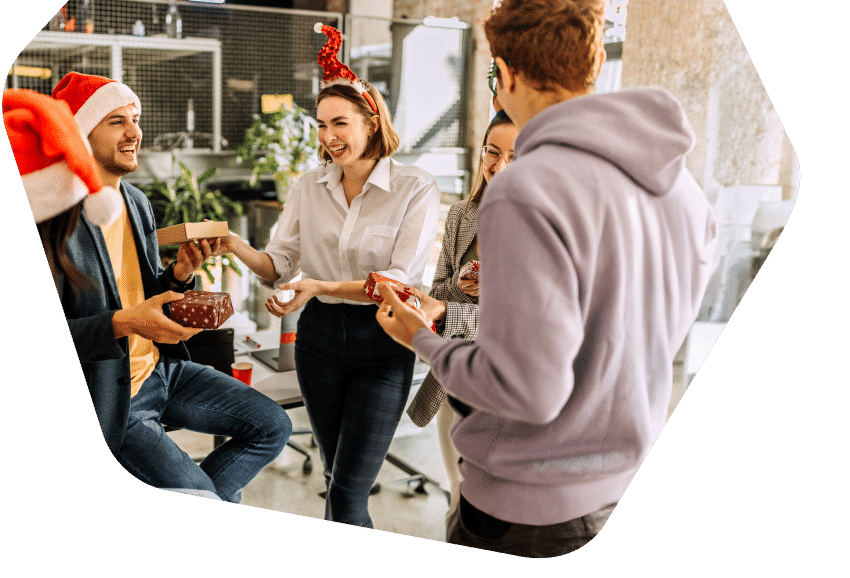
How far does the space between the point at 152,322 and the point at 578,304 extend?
126cm

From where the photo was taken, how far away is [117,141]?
212 cm

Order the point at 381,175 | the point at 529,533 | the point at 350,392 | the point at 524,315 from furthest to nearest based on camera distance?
the point at 350,392 → the point at 381,175 → the point at 529,533 → the point at 524,315

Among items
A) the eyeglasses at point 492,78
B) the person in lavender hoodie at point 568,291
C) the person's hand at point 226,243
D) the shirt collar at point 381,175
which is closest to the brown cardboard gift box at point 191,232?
the person's hand at point 226,243

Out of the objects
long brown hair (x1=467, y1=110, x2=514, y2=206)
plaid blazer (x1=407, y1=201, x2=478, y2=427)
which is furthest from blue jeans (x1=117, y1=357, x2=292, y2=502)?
long brown hair (x1=467, y1=110, x2=514, y2=206)

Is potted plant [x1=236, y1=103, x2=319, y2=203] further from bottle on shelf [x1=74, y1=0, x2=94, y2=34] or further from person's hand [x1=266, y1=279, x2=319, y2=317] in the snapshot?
bottle on shelf [x1=74, y1=0, x2=94, y2=34]

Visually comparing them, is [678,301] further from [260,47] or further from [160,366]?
[160,366]

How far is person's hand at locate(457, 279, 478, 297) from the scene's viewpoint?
6.15 ft

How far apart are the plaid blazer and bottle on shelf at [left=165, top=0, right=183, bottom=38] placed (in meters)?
0.89

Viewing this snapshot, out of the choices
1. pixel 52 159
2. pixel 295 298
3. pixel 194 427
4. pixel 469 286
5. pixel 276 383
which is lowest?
pixel 194 427

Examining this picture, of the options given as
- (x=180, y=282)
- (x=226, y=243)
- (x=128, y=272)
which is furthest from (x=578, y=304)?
(x=128, y=272)

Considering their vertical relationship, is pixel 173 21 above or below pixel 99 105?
above

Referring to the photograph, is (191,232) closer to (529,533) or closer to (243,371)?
(243,371)

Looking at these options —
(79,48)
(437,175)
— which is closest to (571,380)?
(437,175)

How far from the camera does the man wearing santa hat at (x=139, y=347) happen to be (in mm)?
2119
